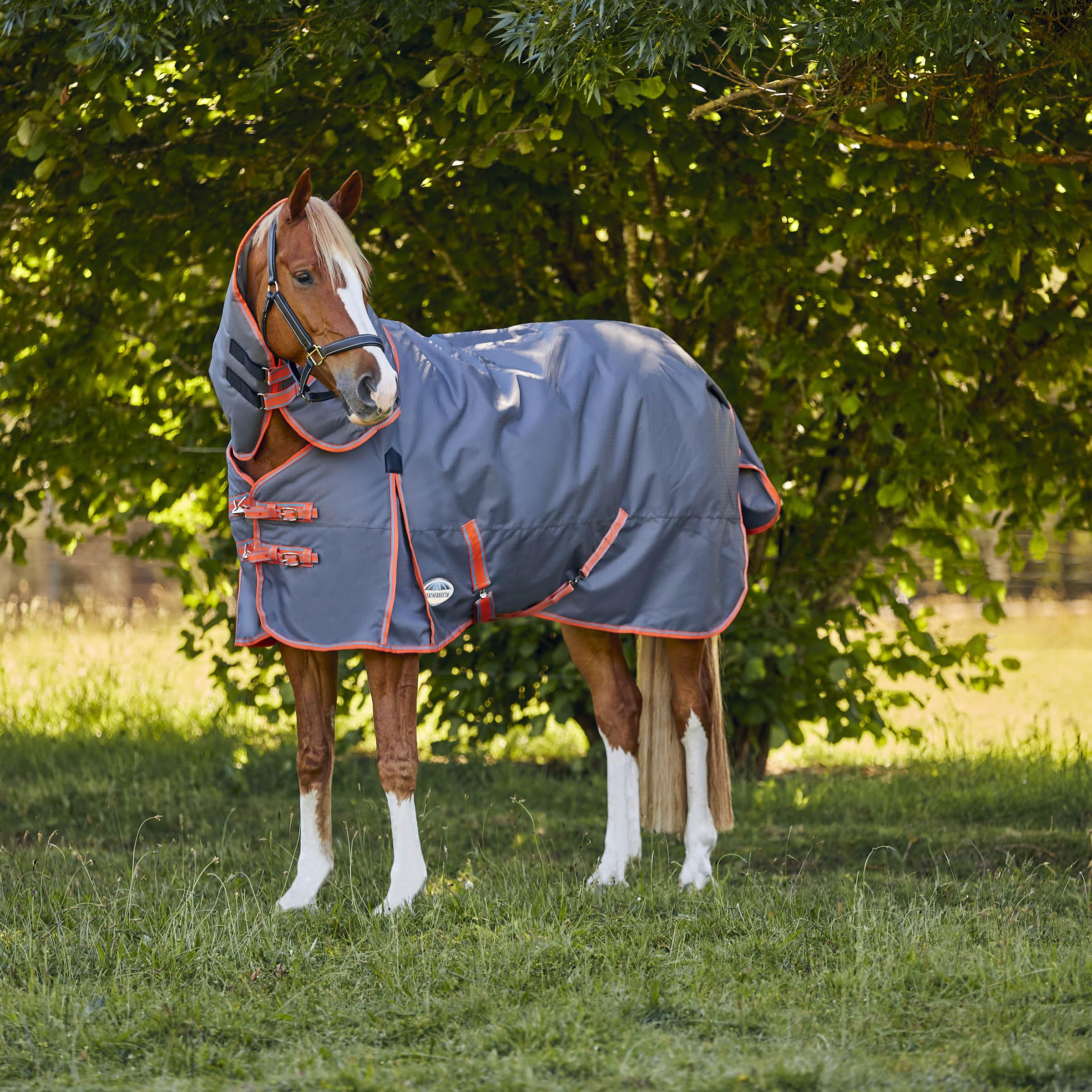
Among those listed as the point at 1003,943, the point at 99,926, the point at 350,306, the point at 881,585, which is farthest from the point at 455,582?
the point at 881,585

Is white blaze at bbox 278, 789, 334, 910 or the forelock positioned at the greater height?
the forelock

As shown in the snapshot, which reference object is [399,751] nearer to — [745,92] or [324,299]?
[324,299]

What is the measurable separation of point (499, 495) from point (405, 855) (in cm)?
110

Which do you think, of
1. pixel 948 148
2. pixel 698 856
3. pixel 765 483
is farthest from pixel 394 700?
pixel 948 148

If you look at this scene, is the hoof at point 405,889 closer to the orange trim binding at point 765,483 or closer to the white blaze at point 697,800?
the white blaze at point 697,800

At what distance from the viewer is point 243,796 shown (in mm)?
5863

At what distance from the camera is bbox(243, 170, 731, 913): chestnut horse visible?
3.33 meters

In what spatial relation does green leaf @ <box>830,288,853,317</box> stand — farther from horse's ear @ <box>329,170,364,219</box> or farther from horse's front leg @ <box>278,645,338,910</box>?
horse's front leg @ <box>278,645,338,910</box>

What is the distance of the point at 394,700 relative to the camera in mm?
3611

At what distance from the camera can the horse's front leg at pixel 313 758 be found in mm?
3688

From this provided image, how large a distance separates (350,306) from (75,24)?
2.03 metres

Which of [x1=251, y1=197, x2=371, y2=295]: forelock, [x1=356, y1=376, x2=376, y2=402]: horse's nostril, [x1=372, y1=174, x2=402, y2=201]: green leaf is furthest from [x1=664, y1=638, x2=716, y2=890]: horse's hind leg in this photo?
[x1=372, y1=174, x2=402, y2=201]: green leaf

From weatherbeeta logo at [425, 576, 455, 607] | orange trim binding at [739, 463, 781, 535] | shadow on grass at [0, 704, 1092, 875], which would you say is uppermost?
orange trim binding at [739, 463, 781, 535]

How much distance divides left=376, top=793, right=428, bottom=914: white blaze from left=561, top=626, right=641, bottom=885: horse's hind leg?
0.68m
